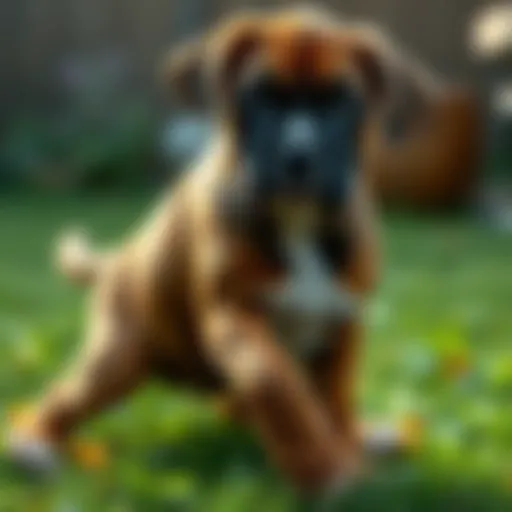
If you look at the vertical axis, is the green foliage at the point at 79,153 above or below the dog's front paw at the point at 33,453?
above

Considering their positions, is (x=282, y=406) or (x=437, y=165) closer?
(x=282, y=406)

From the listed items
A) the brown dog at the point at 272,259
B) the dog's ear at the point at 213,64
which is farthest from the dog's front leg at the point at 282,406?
the dog's ear at the point at 213,64

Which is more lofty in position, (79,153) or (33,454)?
(79,153)

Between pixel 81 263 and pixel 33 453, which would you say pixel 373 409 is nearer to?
pixel 81 263

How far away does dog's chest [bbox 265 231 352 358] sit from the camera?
2.74m

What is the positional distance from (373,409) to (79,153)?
14.3 ft

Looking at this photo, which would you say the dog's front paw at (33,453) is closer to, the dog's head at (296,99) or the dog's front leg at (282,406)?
the dog's front leg at (282,406)

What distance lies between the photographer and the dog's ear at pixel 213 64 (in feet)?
9.04

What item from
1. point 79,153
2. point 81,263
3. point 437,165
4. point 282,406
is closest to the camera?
point 282,406

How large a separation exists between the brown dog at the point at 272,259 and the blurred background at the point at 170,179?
11 cm

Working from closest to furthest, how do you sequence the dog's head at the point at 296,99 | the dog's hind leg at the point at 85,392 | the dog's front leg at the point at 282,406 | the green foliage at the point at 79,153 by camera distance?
the dog's front leg at the point at 282,406 → the dog's head at the point at 296,99 → the dog's hind leg at the point at 85,392 → the green foliage at the point at 79,153

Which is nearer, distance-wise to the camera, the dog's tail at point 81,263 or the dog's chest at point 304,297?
the dog's chest at point 304,297

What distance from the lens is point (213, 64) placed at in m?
2.82

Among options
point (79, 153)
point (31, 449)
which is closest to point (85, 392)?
point (31, 449)
